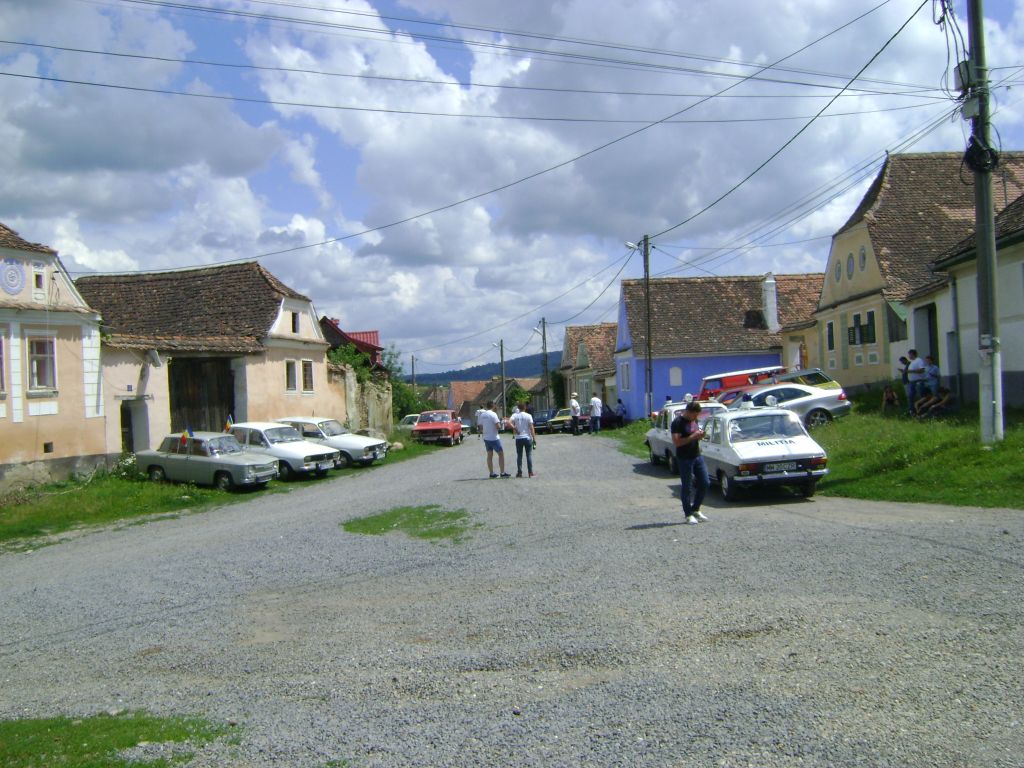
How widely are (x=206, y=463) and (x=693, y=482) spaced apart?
14369mm

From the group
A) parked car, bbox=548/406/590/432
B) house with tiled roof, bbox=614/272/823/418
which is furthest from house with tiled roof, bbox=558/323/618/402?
house with tiled roof, bbox=614/272/823/418

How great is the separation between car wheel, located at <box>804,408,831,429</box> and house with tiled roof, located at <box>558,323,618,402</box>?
32101 millimetres

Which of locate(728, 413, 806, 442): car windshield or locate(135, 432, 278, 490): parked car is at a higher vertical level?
locate(728, 413, 806, 442): car windshield

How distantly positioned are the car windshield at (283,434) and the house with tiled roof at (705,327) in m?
21.9

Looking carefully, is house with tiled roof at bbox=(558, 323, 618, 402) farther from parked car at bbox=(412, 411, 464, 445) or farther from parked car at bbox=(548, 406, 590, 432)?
parked car at bbox=(412, 411, 464, 445)

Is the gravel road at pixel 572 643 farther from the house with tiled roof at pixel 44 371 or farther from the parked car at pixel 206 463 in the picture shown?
the house with tiled roof at pixel 44 371

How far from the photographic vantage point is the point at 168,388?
26.6 m

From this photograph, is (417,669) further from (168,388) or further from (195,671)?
(168,388)

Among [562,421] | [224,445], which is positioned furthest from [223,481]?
[562,421]

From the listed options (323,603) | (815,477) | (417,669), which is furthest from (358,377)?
(417,669)

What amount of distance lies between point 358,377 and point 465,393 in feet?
244

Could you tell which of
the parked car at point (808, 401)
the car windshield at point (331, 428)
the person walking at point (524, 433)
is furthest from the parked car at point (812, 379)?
the car windshield at point (331, 428)

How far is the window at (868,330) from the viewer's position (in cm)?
3005

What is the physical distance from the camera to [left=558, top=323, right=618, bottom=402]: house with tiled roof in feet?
192
